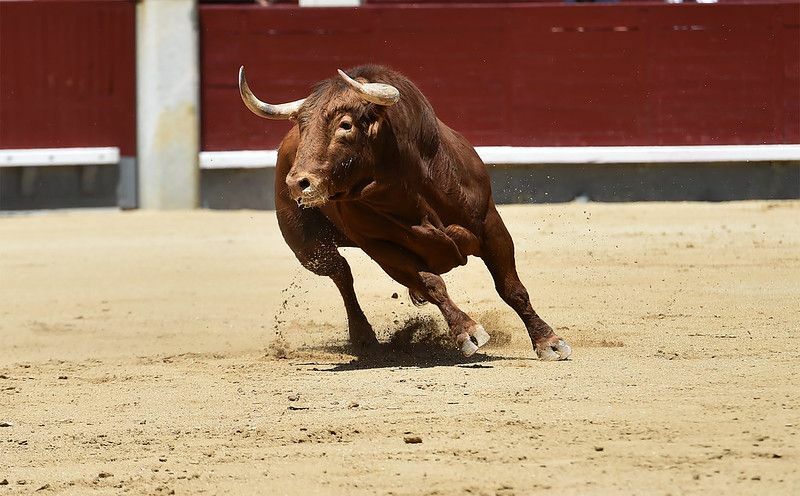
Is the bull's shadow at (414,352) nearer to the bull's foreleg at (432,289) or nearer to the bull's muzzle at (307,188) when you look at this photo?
the bull's foreleg at (432,289)

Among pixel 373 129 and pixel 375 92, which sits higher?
pixel 375 92

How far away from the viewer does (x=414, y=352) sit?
616 cm

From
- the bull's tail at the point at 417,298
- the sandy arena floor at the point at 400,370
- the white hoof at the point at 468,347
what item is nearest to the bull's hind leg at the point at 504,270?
the sandy arena floor at the point at 400,370

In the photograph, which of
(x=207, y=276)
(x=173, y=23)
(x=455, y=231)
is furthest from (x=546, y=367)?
(x=173, y=23)

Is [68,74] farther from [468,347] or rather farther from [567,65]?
[468,347]

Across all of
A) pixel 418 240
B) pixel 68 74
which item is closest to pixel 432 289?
pixel 418 240

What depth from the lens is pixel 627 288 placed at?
771 cm

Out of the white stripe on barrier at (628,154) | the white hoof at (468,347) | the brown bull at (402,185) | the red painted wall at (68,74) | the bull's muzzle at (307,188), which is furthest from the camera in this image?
the red painted wall at (68,74)

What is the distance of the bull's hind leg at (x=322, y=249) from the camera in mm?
6480

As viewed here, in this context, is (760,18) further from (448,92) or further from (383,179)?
(383,179)

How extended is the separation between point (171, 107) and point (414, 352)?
5.54m

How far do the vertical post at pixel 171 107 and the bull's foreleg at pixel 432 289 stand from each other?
5544mm

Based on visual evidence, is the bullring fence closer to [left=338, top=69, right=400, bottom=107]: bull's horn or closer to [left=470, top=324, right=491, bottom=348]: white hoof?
[left=470, top=324, right=491, bottom=348]: white hoof

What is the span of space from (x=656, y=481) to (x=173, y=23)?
807cm
